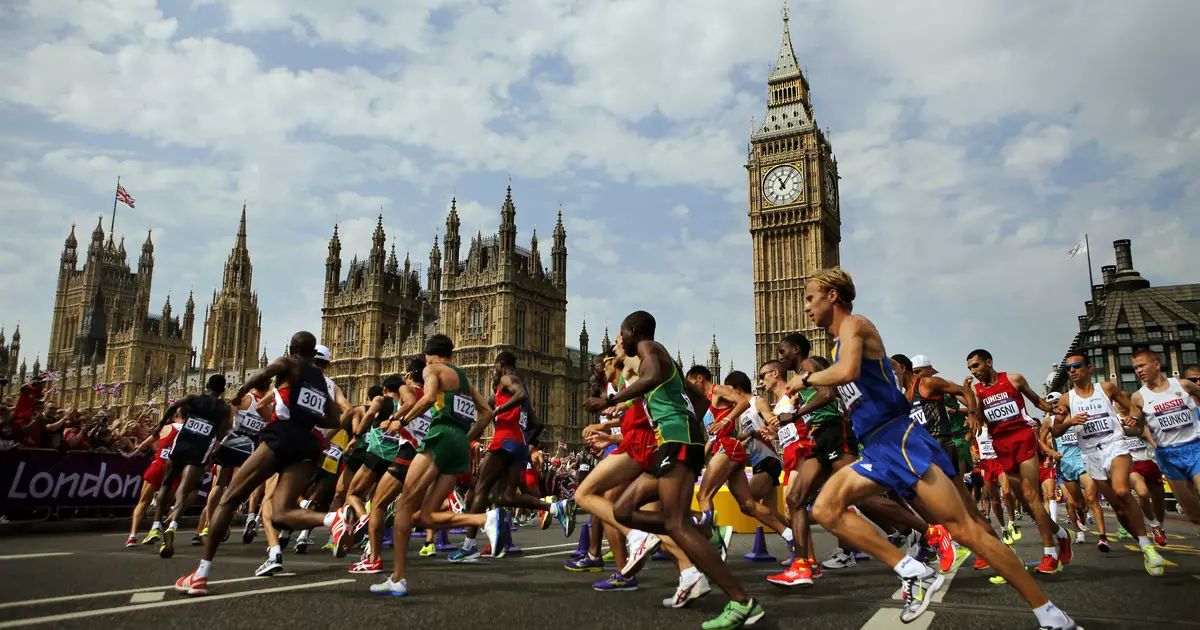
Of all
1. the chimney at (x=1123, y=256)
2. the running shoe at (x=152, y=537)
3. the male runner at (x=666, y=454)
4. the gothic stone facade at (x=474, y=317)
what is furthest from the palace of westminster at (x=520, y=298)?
the male runner at (x=666, y=454)

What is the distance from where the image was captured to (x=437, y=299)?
2547 inches

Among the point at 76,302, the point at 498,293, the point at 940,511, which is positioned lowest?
the point at 940,511

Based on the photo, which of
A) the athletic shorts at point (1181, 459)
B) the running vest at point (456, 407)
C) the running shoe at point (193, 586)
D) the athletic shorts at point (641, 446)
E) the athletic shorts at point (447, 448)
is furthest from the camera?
the athletic shorts at point (1181, 459)

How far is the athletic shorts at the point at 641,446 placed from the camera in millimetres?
5336

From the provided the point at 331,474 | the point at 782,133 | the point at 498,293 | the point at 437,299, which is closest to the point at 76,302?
the point at 437,299

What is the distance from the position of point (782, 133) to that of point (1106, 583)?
6823cm

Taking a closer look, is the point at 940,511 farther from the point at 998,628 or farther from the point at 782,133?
the point at 782,133

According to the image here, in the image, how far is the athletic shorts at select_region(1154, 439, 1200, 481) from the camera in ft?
24.4

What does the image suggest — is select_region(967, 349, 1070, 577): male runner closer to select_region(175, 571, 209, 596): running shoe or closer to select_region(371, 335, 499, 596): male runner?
select_region(371, 335, 499, 596): male runner

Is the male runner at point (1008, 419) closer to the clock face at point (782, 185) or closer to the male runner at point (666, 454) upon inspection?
the male runner at point (666, 454)

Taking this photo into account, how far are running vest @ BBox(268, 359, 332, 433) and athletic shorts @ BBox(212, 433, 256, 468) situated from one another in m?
3.81

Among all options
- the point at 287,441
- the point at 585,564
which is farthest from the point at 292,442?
the point at 585,564

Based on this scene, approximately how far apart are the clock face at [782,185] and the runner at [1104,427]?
63.4 metres

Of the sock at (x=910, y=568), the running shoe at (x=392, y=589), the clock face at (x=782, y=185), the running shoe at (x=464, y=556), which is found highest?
the clock face at (x=782, y=185)
